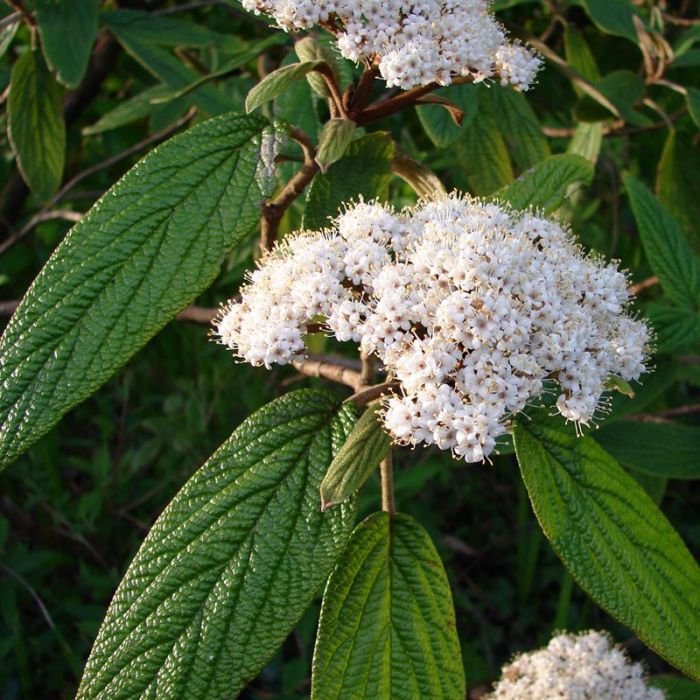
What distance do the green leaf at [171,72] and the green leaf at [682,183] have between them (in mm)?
1008

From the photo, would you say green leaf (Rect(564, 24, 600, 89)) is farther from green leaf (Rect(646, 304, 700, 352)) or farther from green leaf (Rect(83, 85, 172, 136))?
green leaf (Rect(83, 85, 172, 136))

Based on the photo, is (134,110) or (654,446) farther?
(134,110)

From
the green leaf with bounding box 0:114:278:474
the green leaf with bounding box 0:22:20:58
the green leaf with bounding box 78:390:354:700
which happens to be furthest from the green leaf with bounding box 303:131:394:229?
the green leaf with bounding box 0:22:20:58

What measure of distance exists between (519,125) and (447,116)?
0.38 meters

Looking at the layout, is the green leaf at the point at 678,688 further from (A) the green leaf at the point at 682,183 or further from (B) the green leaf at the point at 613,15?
(B) the green leaf at the point at 613,15

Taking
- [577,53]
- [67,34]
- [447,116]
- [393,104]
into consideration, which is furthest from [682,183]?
[67,34]

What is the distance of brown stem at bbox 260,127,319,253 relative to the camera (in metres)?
1.33

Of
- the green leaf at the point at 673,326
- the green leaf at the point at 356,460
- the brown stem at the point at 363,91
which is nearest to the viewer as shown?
the green leaf at the point at 356,460

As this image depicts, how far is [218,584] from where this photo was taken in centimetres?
107

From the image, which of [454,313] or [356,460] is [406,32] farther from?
[356,460]

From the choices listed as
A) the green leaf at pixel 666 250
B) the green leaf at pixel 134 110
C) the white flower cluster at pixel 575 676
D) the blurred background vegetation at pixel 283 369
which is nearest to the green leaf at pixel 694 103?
the blurred background vegetation at pixel 283 369

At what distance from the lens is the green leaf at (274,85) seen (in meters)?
1.18

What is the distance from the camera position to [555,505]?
3.68 feet

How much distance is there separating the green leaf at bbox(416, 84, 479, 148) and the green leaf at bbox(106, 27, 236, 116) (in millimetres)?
572
